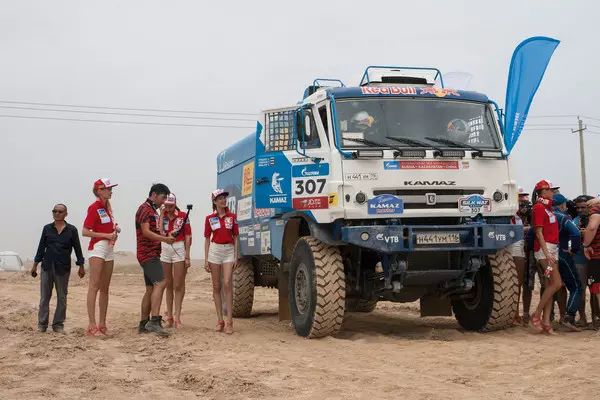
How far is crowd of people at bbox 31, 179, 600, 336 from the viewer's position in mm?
9898

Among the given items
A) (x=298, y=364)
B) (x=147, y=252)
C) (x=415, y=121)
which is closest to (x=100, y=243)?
(x=147, y=252)

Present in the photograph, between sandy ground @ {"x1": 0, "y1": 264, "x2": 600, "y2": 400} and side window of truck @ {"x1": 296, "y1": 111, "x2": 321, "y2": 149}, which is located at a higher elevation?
side window of truck @ {"x1": 296, "y1": 111, "x2": 321, "y2": 149}

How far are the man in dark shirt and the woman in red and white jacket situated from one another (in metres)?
1.78

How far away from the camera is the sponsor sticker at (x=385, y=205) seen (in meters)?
9.22

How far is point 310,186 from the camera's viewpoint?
31.7ft

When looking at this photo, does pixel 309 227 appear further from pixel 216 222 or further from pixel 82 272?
pixel 82 272

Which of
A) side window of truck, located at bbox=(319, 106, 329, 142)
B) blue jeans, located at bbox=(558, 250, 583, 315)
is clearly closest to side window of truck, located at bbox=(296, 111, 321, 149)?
side window of truck, located at bbox=(319, 106, 329, 142)

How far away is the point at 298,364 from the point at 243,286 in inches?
220

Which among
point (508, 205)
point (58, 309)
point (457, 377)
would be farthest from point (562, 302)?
point (58, 309)

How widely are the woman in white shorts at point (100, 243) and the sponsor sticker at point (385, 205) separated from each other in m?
3.38

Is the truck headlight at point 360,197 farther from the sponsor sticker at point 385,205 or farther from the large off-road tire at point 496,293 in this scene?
the large off-road tire at point 496,293

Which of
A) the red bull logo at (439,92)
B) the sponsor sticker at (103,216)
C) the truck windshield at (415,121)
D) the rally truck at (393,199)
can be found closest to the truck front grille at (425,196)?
the rally truck at (393,199)

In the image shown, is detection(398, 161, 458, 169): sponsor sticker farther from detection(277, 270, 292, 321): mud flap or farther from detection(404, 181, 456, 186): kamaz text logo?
detection(277, 270, 292, 321): mud flap

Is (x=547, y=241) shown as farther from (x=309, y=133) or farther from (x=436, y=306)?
(x=309, y=133)
